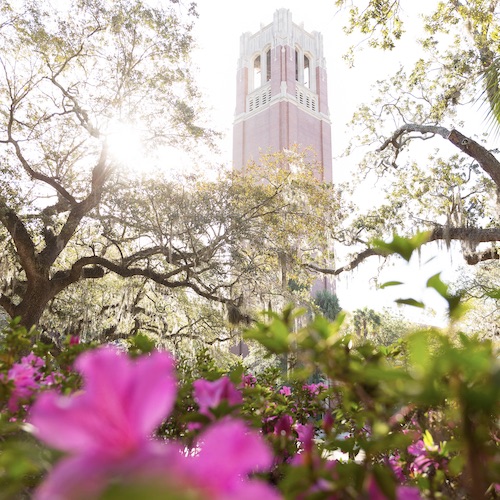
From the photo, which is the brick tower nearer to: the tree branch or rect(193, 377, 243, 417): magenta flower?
the tree branch

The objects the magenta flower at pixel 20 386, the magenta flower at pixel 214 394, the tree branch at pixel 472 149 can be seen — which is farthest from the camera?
the tree branch at pixel 472 149

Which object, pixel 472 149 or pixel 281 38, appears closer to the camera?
pixel 472 149

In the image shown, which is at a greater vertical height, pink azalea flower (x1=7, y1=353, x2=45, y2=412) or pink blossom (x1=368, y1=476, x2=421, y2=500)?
pink azalea flower (x1=7, y1=353, x2=45, y2=412)

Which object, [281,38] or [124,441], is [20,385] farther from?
[281,38]

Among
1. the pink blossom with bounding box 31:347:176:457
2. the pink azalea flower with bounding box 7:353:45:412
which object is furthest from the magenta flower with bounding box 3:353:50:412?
the pink blossom with bounding box 31:347:176:457

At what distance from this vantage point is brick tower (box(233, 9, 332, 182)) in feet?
102

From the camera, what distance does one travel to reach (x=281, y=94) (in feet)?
102

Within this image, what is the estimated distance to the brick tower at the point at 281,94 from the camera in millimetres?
31219

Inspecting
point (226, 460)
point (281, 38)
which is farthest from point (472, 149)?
point (281, 38)

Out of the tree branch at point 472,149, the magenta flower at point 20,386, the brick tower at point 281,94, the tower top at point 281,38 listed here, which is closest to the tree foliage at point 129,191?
the tree branch at point 472,149

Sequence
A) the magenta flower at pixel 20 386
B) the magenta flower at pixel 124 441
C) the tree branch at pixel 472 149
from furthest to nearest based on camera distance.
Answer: the tree branch at pixel 472 149, the magenta flower at pixel 20 386, the magenta flower at pixel 124 441

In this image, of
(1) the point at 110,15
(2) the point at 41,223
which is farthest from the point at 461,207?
(2) the point at 41,223

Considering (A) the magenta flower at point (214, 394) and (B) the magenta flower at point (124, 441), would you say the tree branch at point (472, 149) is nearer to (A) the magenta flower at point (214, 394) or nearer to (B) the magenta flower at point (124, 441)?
(A) the magenta flower at point (214, 394)

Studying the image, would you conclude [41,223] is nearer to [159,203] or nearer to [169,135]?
[159,203]
